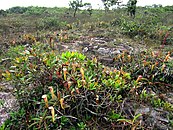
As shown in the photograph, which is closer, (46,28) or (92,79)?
(92,79)

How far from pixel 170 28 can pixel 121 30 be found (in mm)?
2130

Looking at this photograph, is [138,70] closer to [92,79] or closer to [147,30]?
[92,79]

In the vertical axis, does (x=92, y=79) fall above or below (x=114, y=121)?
above

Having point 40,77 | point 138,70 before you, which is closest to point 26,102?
point 40,77

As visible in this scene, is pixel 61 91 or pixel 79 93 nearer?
pixel 79 93

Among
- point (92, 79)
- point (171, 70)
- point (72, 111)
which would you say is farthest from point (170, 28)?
point (72, 111)

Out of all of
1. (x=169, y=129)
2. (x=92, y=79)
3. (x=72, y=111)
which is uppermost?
(x=92, y=79)

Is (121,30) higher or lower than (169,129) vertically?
higher

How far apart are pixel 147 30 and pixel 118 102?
5.78 metres

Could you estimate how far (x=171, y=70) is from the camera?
4305mm

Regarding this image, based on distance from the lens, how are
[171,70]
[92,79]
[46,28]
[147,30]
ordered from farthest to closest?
1. [46,28]
2. [147,30]
3. [171,70]
4. [92,79]

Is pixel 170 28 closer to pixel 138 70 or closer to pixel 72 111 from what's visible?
pixel 138 70

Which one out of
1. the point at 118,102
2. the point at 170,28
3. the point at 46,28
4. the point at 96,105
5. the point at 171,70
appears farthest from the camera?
the point at 46,28

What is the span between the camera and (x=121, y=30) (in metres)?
8.75
